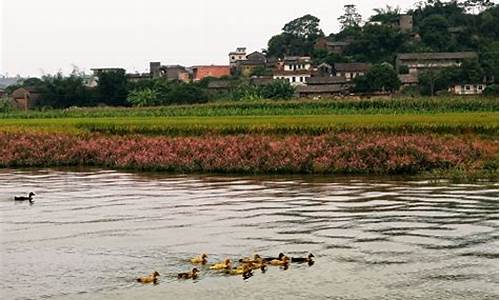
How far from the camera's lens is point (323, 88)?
68812mm

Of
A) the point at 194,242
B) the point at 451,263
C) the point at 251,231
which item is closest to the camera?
the point at 451,263

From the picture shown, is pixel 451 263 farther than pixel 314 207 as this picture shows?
No

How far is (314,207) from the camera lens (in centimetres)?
1784

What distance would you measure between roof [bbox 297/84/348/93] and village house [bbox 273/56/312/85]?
6.35 meters

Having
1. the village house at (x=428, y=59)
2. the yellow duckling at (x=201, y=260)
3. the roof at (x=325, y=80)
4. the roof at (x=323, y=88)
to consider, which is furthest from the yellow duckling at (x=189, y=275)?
the village house at (x=428, y=59)

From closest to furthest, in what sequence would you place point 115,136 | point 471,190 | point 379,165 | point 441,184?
point 471,190 → point 441,184 → point 379,165 → point 115,136

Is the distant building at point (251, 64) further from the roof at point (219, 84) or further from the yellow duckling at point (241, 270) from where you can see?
the yellow duckling at point (241, 270)

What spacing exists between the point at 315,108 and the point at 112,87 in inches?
1000

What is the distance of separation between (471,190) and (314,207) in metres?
4.46

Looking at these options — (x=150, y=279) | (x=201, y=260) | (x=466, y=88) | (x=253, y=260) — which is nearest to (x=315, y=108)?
(x=466, y=88)

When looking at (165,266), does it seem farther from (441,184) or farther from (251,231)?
(441,184)

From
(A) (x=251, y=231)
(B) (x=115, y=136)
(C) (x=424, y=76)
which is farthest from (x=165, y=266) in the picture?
(C) (x=424, y=76)

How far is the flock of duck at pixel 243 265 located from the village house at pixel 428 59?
61547 millimetres

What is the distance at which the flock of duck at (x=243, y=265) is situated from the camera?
11234mm
